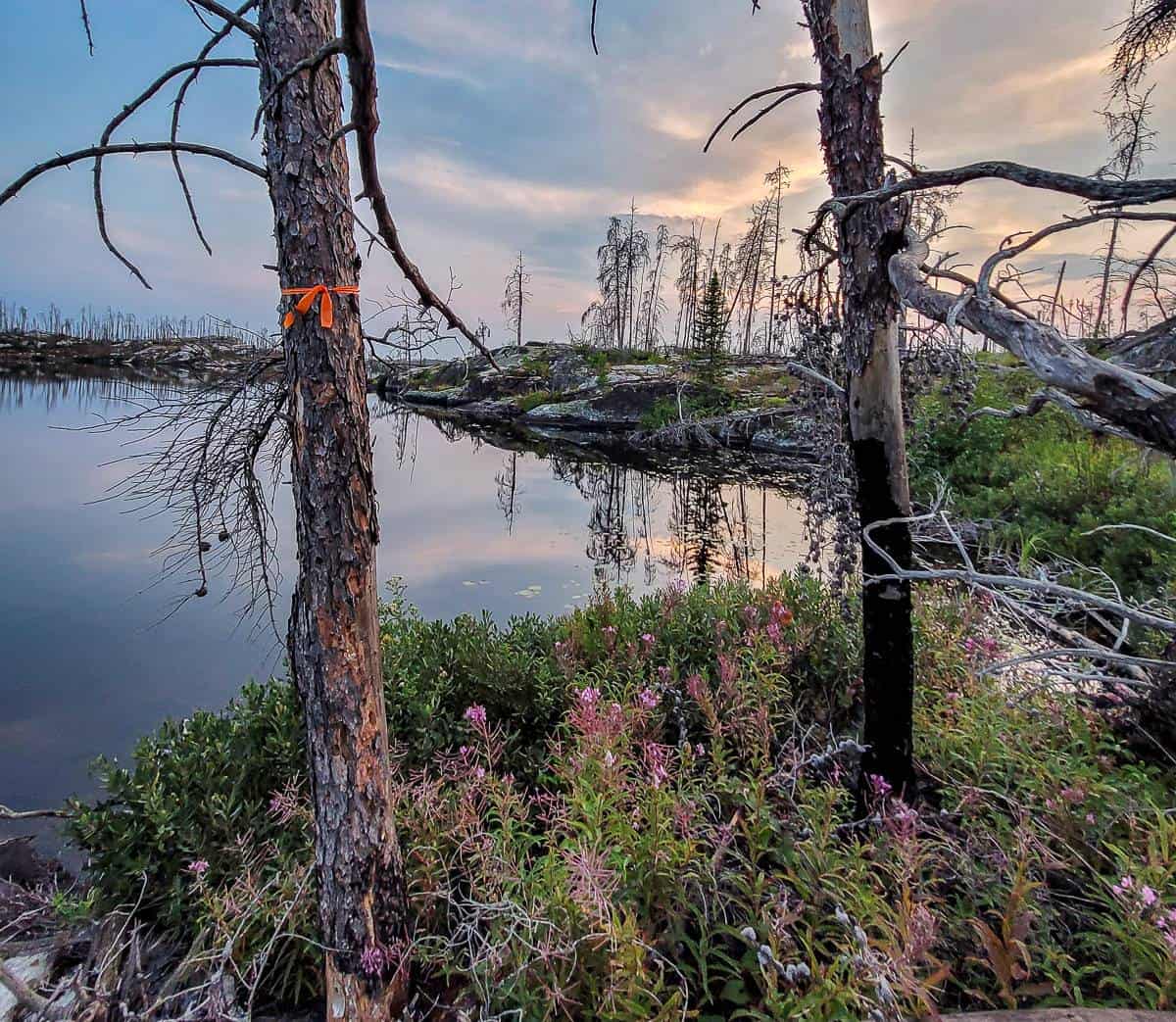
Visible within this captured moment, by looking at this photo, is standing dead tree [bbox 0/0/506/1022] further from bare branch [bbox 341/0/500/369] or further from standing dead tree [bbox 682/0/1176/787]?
standing dead tree [bbox 682/0/1176/787]

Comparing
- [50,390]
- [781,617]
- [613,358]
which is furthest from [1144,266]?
[50,390]

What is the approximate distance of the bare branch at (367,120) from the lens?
1338 mm

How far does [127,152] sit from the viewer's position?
79.2 inches

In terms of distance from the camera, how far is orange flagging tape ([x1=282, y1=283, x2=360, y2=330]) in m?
2.01

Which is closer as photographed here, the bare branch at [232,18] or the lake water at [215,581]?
the bare branch at [232,18]

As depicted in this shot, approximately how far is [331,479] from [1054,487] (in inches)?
436

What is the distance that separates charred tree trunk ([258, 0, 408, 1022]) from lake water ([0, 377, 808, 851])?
0.73m

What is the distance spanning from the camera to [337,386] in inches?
82.2

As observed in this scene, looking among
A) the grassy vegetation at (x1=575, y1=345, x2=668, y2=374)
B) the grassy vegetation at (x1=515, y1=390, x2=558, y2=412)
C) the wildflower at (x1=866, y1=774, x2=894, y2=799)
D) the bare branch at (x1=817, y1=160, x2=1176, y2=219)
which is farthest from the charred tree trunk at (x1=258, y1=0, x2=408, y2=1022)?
the grassy vegetation at (x1=575, y1=345, x2=668, y2=374)

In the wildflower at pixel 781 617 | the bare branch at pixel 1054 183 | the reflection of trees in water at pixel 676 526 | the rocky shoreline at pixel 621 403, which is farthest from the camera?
the rocky shoreline at pixel 621 403

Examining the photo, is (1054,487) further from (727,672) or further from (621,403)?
(621,403)

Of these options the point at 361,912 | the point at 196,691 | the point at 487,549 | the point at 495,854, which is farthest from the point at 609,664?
the point at 487,549

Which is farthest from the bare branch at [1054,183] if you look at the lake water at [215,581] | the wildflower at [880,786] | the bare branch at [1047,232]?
the lake water at [215,581]

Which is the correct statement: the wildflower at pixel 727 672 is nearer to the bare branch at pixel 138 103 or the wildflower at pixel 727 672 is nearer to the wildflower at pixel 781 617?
the wildflower at pixel 781 617
